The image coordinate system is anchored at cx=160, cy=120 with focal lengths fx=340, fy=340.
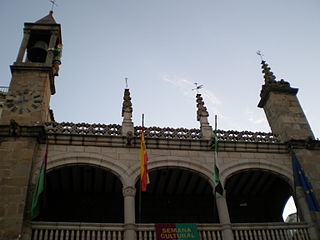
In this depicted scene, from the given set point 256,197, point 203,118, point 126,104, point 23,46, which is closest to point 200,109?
point 203,118

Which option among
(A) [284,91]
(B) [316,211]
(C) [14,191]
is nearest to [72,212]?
(C) [14,191]

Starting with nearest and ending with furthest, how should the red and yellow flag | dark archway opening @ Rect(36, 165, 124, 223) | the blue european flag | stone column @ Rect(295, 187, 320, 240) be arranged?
1. the red and yellow flag
2. stone column @ Rect(295, 187, 320, 240)
3. the blue european flag
4. dark archway opening @ Rect(36, 165, 124, 223)

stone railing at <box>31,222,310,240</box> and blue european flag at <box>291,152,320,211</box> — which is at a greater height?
blue european flag at <box>291,152,320,211</box>

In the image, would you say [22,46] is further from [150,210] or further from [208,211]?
[208,211]

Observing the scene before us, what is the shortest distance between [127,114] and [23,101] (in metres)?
4.50

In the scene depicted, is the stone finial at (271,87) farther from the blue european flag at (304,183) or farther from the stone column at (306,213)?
the stone column at (306,213)

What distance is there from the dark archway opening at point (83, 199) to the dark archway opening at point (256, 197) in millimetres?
5492

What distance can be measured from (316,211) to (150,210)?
7.41 meters

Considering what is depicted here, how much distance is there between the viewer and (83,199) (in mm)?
16266

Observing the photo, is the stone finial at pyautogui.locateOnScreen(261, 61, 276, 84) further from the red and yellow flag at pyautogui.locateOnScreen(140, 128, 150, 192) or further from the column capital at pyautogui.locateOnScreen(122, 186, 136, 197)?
the column capital at pyautogui.locateOnScreen(122, 186, 136, 197)

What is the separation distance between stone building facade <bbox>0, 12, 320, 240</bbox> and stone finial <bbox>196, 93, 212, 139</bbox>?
0.06 metres

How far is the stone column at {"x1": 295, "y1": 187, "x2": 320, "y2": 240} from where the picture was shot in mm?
12739

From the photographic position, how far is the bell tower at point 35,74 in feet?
46.4

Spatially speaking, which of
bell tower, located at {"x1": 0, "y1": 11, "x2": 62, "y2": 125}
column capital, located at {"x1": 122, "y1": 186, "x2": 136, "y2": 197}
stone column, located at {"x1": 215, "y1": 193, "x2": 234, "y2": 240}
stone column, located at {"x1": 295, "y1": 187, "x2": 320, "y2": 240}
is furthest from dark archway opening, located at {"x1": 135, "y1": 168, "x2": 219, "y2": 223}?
bell tower, located at {"x1": 0, "y1": 11, "x2": 62, "y2": 125}
